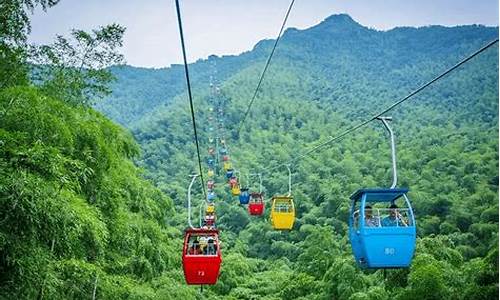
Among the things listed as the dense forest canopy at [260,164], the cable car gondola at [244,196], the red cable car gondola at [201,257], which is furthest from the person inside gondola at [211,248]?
the cable car gondola at [244,196]

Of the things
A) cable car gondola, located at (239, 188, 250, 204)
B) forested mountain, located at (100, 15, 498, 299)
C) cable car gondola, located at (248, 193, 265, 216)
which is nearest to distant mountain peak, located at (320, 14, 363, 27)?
forested mountain, located at (100, 15, 498, 299)

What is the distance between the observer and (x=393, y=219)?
6.45 meters

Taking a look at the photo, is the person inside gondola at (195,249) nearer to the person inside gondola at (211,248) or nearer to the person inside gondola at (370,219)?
the person inside gondola at (211,248)

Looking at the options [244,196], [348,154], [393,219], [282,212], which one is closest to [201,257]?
[393,219]

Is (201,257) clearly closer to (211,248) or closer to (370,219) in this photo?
(211,248)

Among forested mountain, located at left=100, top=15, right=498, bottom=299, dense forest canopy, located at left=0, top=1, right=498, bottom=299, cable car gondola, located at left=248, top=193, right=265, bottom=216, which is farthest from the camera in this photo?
forested mountain, located at left=100, top=15, right=498, bottom=299

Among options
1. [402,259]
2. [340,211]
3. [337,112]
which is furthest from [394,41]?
[402,259]

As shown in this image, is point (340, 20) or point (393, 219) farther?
point (340, 20)

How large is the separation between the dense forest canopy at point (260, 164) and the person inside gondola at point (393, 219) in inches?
138

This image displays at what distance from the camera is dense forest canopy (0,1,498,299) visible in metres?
7.07

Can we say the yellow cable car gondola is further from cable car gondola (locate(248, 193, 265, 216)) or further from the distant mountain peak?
the distant mountain peak

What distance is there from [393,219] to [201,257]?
4025 mm

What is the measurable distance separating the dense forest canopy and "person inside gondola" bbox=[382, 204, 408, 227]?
3.50 meters

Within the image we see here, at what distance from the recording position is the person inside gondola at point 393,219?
638 centimetres
